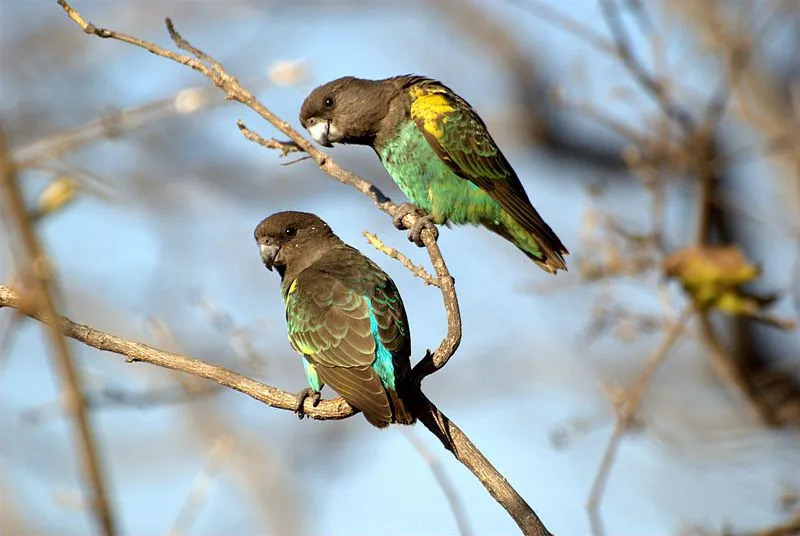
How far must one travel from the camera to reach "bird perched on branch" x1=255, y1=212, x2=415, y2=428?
4285 millimetres

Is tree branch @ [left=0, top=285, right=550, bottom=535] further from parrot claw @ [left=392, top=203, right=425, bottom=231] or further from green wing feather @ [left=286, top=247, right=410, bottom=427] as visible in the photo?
parrot claw @ [left=392, top=203, right=425, bottom=231]

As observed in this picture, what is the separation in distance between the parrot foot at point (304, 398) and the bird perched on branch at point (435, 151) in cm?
175

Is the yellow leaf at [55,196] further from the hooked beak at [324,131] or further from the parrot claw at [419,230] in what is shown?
the hooked beak at [324,131]

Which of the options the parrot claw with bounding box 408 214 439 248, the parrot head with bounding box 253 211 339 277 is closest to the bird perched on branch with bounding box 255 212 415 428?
the parrot head with bounding box 253 211 339 277

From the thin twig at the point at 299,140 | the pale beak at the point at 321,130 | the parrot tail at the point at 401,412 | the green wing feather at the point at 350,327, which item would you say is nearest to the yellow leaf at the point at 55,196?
the thin twig at the point at 299,140

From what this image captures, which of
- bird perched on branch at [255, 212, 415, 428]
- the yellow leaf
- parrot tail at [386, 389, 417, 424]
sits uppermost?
the yellow leaf

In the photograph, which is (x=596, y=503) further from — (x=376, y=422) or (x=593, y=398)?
(x=593, y=398)

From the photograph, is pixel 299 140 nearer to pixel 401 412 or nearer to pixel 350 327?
pixel 350 327

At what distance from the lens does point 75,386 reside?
1332mm

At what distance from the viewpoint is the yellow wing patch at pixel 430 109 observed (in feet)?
20.7

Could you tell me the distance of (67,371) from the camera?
1327 mm

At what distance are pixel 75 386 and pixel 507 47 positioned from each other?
1311 cm

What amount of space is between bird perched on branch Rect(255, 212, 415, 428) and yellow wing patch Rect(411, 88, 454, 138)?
118cm

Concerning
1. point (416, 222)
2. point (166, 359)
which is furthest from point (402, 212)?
point (166, 359)
